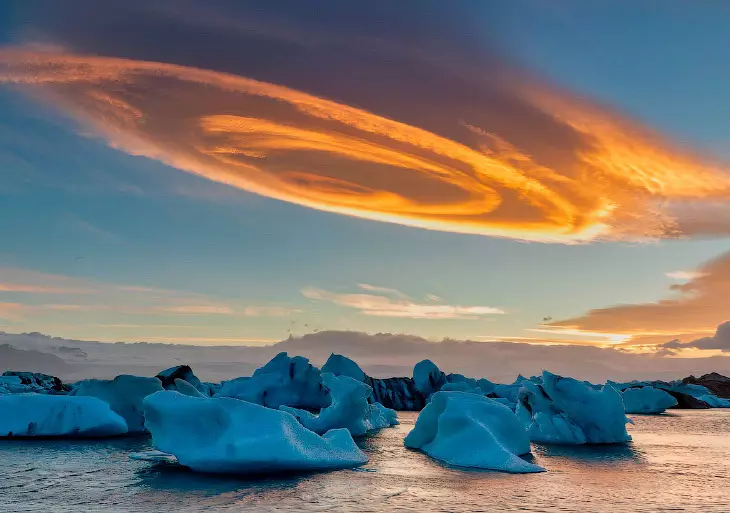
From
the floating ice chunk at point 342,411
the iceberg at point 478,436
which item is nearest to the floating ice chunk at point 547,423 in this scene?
the floating ice chunk at point 342,411

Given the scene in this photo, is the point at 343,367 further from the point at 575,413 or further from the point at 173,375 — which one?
the point at 575,413

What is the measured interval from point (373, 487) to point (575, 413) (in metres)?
15.6

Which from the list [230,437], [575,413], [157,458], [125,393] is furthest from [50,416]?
[575,413]

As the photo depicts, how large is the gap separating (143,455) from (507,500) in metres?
10.4

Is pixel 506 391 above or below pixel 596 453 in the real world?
above

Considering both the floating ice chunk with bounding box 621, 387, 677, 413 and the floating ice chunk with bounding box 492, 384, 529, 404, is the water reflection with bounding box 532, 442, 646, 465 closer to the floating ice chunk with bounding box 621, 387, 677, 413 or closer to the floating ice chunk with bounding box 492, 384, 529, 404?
the floating ice chunk with bounding box 492, 384, 529, 404

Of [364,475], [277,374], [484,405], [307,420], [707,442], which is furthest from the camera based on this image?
[277,374]

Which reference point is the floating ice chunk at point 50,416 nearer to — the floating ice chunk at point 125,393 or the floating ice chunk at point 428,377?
the floating ice chunk at point 125,393

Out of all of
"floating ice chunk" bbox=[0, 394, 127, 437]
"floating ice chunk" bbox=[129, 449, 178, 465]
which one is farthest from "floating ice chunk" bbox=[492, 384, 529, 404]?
"floating ice chunk" bbox=[129, 449, 178, 465]

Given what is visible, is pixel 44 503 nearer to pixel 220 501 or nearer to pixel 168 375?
pixel 220 501

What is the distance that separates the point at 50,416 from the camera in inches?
1013

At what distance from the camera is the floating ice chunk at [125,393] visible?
28453 mm

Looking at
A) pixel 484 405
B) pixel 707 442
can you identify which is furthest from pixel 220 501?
pixel 707 442

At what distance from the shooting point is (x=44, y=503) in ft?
41.1
